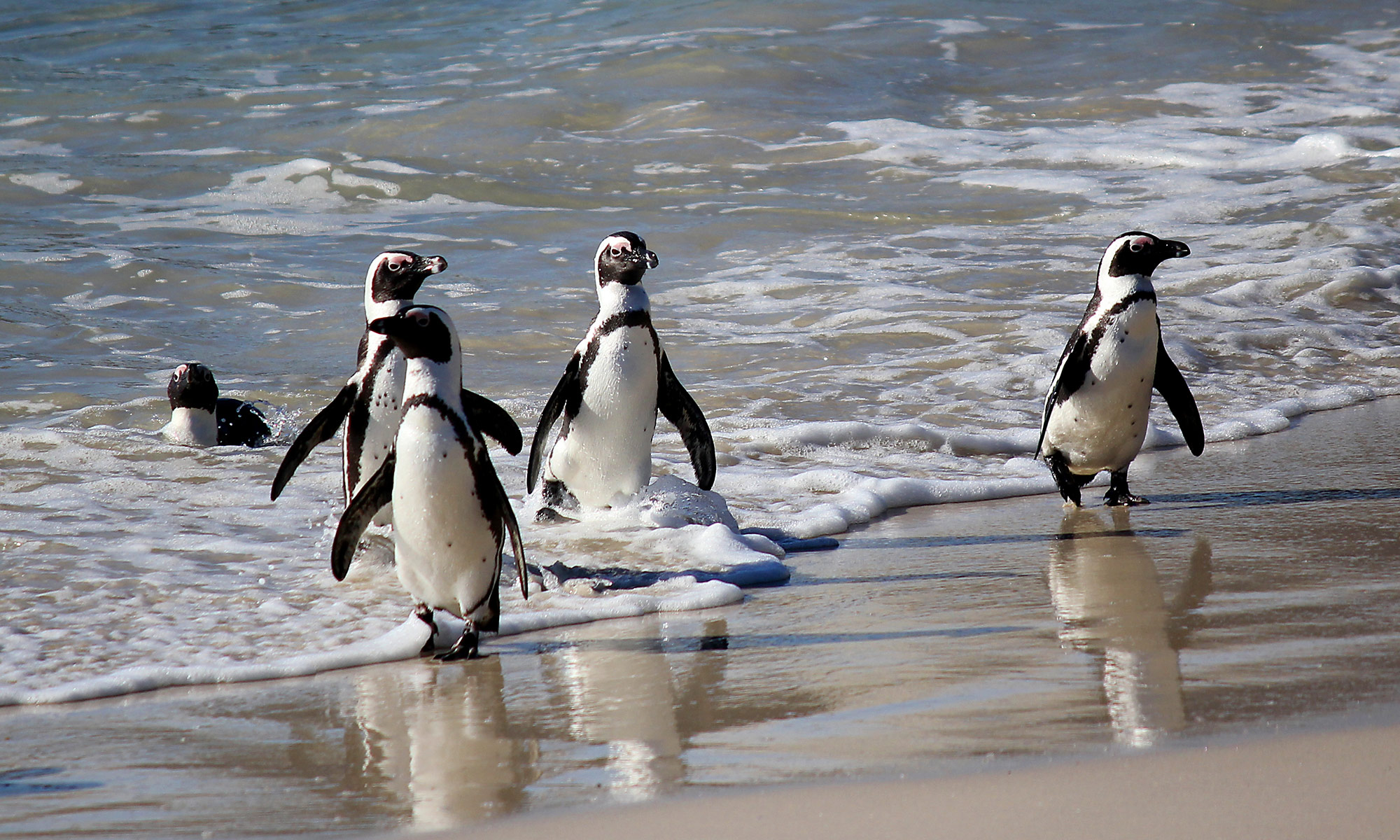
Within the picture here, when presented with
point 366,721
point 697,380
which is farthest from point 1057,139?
point 366,721

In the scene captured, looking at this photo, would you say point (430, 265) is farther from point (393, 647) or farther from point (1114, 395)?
point (1114, 395)

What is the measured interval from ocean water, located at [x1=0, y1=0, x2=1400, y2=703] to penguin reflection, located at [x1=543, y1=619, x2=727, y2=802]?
0.37m

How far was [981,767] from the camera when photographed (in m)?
2.14

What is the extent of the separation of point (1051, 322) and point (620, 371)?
395 centimetres

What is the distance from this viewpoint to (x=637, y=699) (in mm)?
2799

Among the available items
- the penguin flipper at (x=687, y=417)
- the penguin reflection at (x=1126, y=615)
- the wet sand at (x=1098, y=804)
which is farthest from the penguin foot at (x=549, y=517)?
the wet sand at (x=1098, y=804)

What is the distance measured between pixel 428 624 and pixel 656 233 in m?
7.82

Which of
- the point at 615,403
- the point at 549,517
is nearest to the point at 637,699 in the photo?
the point at 615,403

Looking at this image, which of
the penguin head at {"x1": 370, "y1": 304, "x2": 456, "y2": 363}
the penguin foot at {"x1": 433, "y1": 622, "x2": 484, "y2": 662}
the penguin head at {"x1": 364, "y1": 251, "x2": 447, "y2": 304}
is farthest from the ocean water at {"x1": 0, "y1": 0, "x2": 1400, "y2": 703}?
the penguin head at {"x1": 364, "y1": 251, "x2": 447, "y2": 304}

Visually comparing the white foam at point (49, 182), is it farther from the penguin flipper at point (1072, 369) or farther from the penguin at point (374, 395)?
the penguin flipper at point (1072, 369)

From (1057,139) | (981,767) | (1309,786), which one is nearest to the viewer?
(1309,786)

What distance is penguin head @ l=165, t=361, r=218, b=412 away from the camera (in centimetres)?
593

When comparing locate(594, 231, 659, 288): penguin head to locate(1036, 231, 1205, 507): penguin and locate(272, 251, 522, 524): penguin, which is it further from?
locate(1036, 231, 1205, 507): penguin

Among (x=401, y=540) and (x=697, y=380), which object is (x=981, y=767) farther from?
(x=697, y=380)
